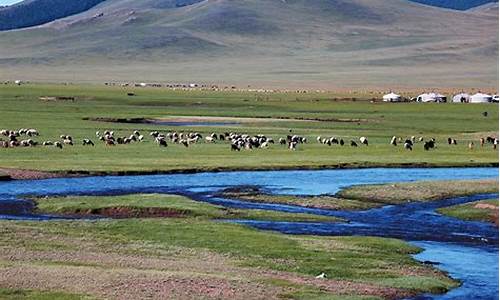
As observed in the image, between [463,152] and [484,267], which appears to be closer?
[484,267]

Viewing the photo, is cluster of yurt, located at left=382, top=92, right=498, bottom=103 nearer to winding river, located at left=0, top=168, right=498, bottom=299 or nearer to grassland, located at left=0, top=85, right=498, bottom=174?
grassland, located at left=0, top=85, right=498, bottom=174

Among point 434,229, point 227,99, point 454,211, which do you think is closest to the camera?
point 434,229

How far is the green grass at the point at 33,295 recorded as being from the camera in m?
22.6

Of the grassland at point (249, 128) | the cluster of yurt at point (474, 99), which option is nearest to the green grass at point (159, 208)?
the grassland at point (249, 128)

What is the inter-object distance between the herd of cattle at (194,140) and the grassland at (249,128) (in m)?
0.84

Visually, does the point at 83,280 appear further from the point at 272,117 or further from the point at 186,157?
the point at 272,117

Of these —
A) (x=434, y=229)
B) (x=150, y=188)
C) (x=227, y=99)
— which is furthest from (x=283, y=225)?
(x=227, y=99)

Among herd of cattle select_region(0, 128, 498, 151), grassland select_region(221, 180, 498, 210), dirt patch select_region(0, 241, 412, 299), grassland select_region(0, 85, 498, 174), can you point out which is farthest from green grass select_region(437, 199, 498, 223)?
herd of cattle select_region(0, 128, 498, 151)

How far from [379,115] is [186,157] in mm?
41857

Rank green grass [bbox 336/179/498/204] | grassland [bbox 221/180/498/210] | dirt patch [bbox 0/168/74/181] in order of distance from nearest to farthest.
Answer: grassland [bbox 221/180/498/210], green grass [bbox 336/179/498/204], dirt patch [bbox 0/168/74/181]

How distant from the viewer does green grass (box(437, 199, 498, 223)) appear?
3622 centimetres

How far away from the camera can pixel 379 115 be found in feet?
309

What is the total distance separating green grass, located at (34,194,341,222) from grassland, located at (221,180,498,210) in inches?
122

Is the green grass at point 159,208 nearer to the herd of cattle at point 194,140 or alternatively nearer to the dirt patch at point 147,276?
the dirt patch at point 147,276
